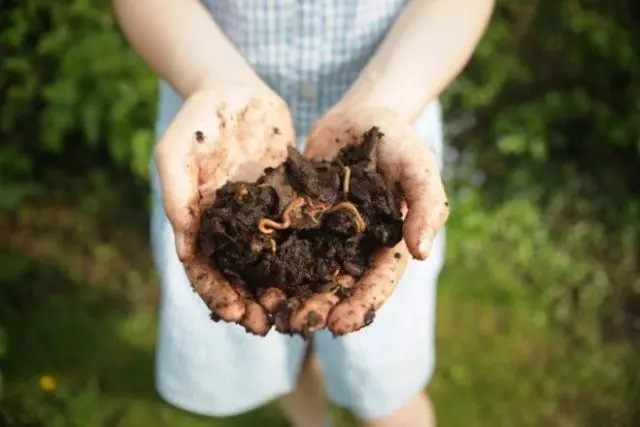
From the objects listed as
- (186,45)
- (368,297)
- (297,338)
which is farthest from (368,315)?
(186,45)

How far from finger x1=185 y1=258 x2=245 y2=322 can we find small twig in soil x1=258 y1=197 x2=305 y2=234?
0.42 feet

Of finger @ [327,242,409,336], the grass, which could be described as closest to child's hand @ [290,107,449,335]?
finger @ [327,242,409,336]

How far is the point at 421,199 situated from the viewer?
127cm

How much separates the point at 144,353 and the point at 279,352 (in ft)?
3.71

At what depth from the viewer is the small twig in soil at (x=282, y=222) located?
1.40 meters

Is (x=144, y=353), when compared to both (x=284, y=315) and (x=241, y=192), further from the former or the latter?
(x=284, y=315)

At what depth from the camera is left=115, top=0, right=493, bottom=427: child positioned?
1.31 meters

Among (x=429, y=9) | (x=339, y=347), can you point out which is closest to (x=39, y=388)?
(x=339, y=347)

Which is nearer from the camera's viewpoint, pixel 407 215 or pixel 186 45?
pixel 407 215

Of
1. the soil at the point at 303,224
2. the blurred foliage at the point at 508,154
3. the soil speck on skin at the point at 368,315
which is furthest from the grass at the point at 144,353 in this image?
the soil speck on skin at the point at 368,315

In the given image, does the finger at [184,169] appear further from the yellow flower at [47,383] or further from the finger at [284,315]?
the yellow flower at [47,383]

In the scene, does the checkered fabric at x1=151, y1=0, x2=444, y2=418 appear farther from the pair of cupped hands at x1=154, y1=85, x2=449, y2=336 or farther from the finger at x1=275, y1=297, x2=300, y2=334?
the finger at x1=275, y1=297, x2=300, y2=334

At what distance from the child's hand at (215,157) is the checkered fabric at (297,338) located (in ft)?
0.43

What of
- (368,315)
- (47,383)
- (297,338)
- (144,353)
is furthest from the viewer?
(144,353)
